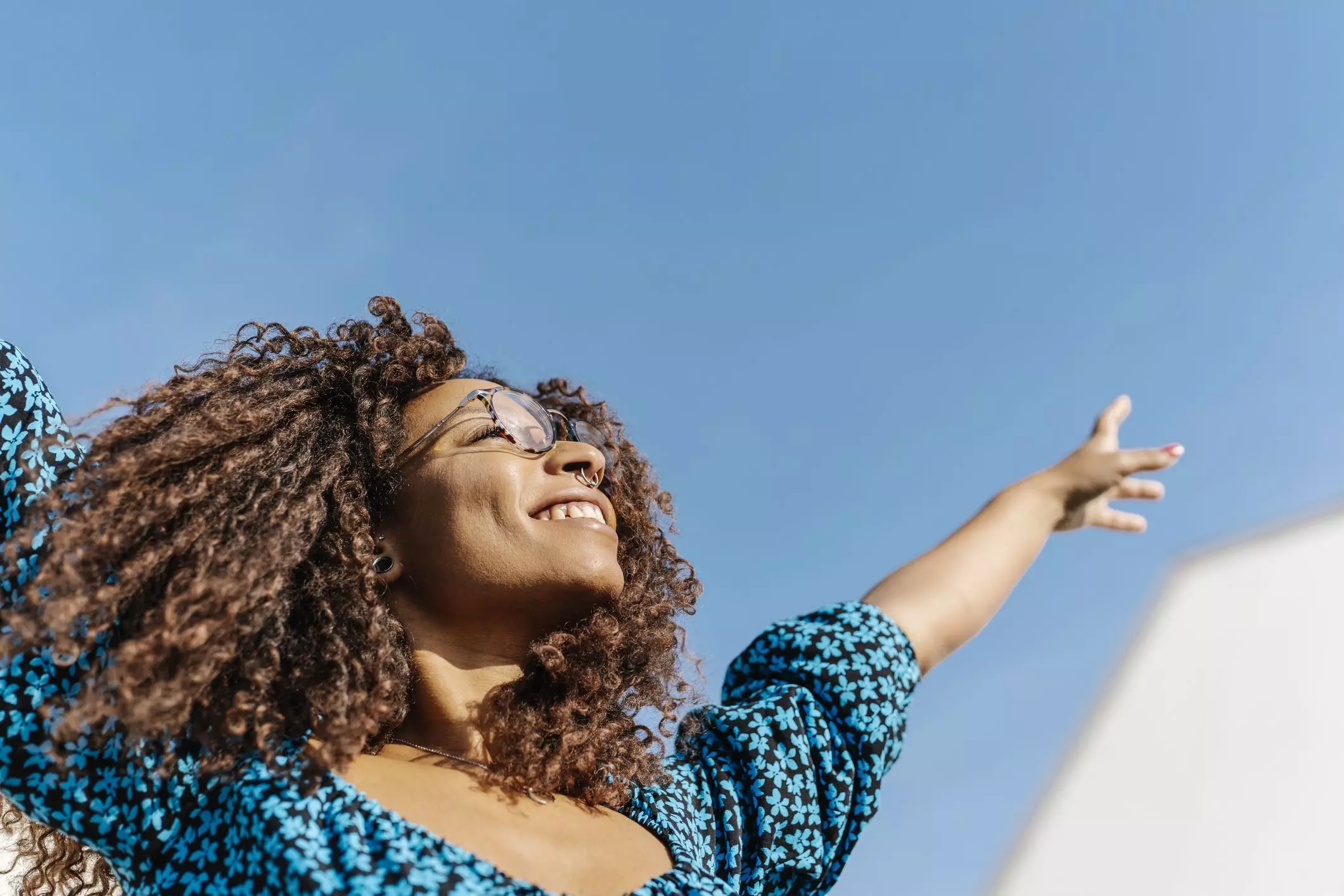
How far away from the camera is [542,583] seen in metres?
2.78

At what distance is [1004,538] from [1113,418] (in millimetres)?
581

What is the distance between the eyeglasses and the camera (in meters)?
3.04

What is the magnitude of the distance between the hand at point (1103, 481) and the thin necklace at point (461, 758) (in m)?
1.68

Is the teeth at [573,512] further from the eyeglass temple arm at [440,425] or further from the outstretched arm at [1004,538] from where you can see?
the outstretched arm at [1004,538]

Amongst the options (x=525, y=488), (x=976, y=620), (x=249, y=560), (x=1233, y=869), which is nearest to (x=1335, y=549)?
(x=1233, y=869)

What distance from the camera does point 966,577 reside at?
2.89 meters

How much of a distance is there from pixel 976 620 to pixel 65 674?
7.33ft

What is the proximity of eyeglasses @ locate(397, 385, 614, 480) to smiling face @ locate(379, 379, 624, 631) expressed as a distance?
23mm

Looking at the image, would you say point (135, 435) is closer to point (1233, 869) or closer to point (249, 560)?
point (249, 560)

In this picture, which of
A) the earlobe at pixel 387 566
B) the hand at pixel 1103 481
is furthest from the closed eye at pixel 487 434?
the hand at pixel 1103 481

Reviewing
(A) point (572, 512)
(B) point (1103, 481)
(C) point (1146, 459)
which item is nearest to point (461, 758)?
(A) point (572, 512)

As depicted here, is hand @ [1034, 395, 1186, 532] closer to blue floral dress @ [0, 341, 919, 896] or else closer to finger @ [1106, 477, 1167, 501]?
finger @ [1106, 477, 1167, 501]

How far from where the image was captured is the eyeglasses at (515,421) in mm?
3037

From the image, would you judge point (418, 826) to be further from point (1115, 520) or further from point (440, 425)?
point (1115, 520)
